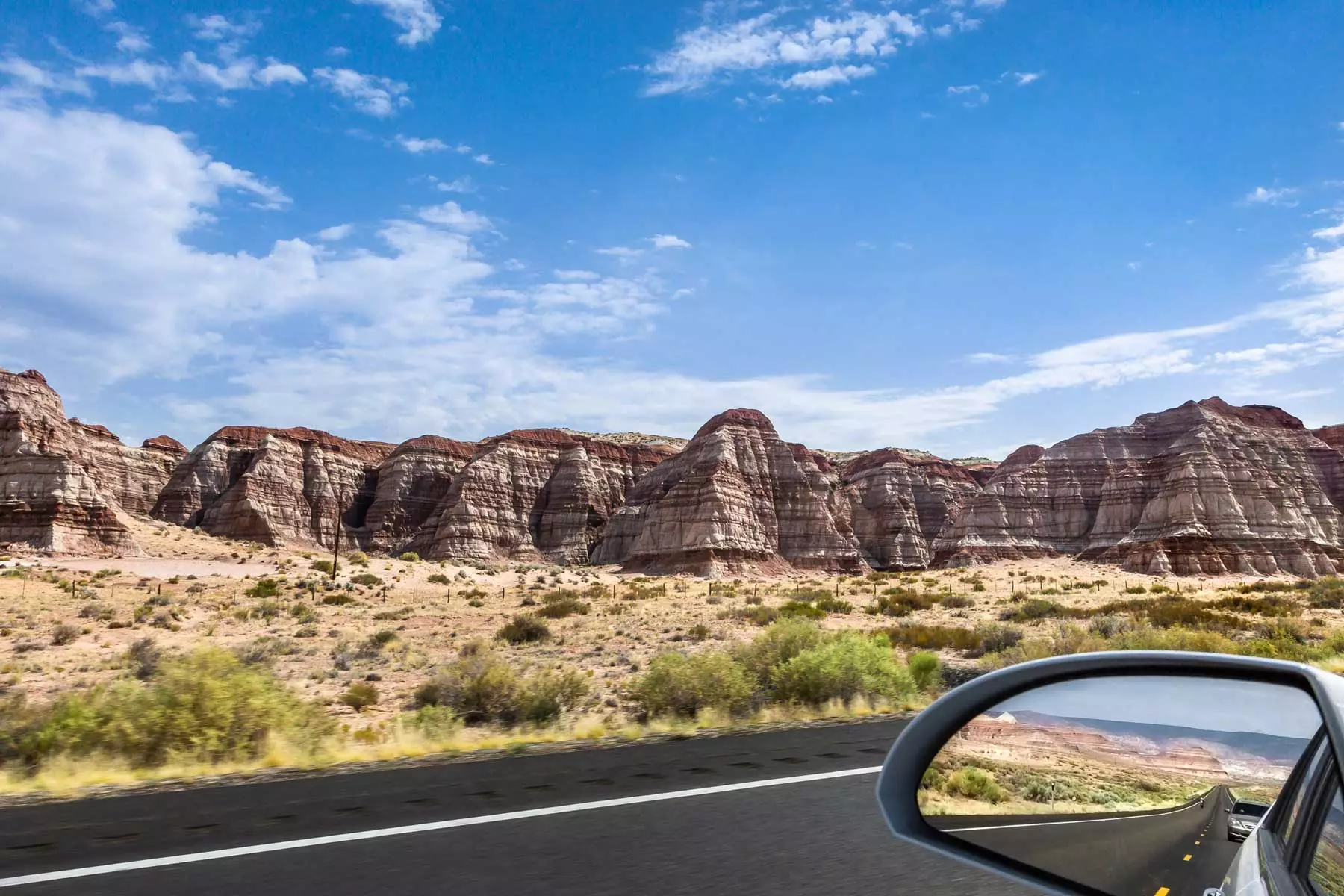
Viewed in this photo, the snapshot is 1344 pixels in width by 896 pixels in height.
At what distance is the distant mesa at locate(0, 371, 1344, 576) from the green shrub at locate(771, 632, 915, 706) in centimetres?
6786

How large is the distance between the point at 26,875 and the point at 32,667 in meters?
22.3

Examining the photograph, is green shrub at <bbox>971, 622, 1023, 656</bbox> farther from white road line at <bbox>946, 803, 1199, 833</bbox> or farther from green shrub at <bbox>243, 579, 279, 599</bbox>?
green shrub at <bbox>243, 579, 279, 599</bbox>

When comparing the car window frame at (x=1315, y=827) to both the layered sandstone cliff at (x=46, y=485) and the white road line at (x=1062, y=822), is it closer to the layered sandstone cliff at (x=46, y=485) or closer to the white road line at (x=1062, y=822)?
the white road line at (x=1062, y=822)

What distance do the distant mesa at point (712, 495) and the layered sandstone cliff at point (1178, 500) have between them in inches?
8.4

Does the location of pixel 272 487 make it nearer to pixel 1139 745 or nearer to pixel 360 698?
pixel 360 698

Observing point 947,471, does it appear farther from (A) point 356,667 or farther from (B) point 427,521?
(A) point 356,667

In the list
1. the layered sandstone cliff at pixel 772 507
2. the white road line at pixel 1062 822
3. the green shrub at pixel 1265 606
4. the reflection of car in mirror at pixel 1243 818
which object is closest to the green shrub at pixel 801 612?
the green shrub at pixel 1265 606

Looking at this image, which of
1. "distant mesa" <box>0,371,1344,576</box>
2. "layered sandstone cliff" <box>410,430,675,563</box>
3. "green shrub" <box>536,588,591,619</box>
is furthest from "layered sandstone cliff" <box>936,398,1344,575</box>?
"green shrub" <box>536,588,591,619</box>

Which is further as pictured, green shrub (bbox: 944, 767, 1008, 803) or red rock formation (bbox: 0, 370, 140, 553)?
red rock formation (bbox: 0, 370, 140, 553)

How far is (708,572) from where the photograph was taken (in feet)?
262

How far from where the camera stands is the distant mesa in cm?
7719

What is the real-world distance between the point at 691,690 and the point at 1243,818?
35.1ft

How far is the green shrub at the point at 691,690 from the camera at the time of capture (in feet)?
40.3

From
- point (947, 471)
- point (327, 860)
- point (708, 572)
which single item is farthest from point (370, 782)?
point (947, 471)
